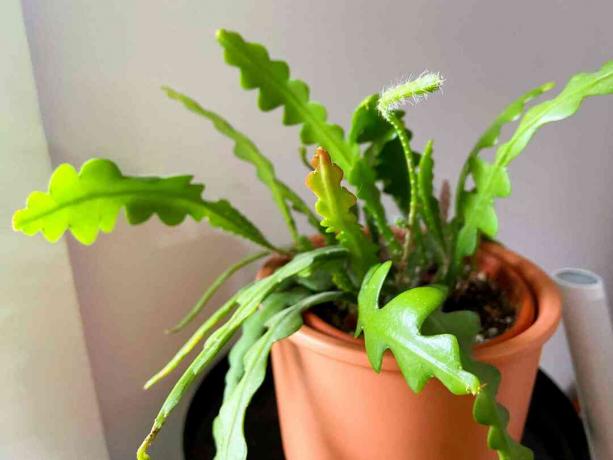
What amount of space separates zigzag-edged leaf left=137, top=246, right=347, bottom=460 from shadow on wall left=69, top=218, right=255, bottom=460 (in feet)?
0.66

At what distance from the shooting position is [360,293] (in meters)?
0.39

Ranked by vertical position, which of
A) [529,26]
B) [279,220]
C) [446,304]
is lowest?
[446,304]

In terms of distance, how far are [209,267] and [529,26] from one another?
1.59 ft

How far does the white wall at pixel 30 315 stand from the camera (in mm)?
426

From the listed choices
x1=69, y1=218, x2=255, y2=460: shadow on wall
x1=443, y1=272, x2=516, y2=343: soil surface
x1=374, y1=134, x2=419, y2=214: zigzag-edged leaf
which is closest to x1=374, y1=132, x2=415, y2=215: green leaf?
x1=374, y1=134, x2=419, y2=214: zigzag-edged leaf

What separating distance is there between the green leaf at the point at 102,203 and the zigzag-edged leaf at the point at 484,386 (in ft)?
0.71

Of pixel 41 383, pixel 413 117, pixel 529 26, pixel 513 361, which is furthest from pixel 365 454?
pixel 529 26

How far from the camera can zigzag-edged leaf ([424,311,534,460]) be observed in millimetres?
287

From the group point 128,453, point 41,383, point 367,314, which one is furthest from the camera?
point 128,453

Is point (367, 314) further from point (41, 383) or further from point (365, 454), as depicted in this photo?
point (41, 383)

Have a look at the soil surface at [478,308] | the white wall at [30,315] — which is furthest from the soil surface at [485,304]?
the white wall at [30,315]

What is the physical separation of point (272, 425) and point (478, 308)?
0.93ft

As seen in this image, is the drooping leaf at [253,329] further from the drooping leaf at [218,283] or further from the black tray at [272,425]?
the black tray at [272,425]

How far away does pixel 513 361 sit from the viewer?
0.41 metres
